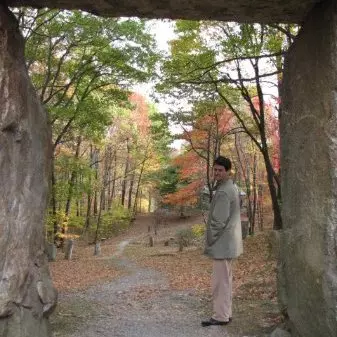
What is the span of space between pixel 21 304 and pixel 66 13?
1047 centimetres

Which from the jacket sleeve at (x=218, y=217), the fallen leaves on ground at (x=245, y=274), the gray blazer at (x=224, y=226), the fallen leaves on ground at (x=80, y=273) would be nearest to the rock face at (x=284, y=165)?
the gray blazer at (x=224, y=226)

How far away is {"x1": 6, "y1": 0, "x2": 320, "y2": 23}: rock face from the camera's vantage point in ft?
12.4

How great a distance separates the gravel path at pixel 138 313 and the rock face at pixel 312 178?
1.31 m

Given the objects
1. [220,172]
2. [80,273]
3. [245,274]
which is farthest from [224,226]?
[80,273]

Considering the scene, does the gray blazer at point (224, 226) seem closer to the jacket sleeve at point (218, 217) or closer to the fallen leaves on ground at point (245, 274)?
the jacket sleeve at point (218, 217)

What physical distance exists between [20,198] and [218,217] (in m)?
2.28

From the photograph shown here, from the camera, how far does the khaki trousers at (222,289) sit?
16.2 feet

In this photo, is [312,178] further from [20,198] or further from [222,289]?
[20,198]

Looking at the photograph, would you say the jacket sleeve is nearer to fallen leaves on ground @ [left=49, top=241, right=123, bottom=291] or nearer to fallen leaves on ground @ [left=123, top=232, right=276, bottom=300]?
fallen leaves on ground @ [left=123, top=232, right=276, bottom=300]

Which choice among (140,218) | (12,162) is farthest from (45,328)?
(140,218)

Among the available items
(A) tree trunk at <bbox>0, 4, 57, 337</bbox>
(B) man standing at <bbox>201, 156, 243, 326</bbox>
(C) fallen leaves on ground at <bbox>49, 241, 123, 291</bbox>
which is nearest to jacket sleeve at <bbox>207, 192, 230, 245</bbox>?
(B) man standing at <bbox>201, 156, 243, 326</bbox>

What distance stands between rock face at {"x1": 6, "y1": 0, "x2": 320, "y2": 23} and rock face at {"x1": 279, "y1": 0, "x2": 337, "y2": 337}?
0.78 ft

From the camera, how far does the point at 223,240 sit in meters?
4.93

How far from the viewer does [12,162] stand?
3658 mm
